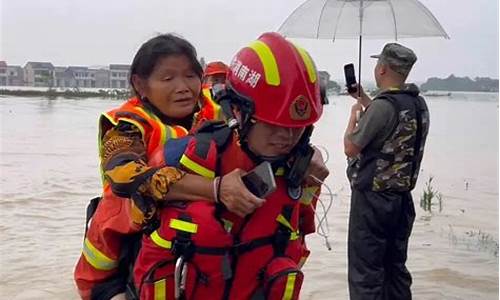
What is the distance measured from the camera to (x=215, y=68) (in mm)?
4238

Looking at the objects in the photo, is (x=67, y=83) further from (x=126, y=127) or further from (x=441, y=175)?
(x=126, y=127)

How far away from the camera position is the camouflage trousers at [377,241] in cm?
435

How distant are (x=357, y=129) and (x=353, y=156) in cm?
20

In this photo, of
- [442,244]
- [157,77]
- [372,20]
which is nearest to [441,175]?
[442,244]

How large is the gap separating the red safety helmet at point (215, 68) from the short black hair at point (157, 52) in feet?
6.30

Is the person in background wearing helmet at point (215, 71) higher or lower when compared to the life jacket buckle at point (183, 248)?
higher

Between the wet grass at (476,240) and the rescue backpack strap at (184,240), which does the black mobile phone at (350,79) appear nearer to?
the rescue backpack strap at (184,240)

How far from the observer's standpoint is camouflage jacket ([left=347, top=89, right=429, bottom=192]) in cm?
428

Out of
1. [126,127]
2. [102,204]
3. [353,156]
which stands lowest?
[353,156]

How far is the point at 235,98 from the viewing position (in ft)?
5.55

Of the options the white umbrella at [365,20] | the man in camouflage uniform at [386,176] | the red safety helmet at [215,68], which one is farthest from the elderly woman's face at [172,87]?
the white umbrella at [365,20]

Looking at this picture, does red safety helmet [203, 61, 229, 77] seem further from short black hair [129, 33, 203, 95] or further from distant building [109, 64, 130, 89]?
short black hair [129, 33, 203, 95]

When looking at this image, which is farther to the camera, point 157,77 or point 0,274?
point 0,274

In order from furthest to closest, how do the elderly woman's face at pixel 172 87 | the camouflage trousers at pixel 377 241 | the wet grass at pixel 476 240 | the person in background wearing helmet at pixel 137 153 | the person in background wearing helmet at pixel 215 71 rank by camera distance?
the wet grass at pixel 476 240
the camouflage trousers at pixel 377 241
the person in background wearing helmet at pixel 215 71
the elderly woman's face at pixel 172 87
the person in background wearing helmet at pixel 137 153
